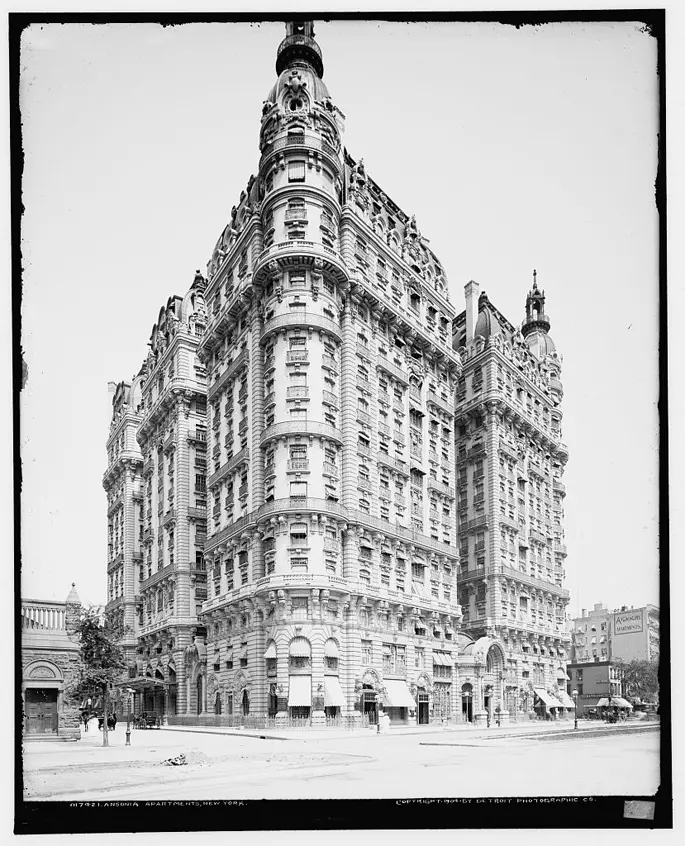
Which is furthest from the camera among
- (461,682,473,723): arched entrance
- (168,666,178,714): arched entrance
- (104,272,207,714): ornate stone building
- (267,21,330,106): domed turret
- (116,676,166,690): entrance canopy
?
(461,682,473,723): arched entrance

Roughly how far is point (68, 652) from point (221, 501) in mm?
24086

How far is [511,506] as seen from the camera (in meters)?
69.5

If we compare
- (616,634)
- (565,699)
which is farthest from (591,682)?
(616,634)

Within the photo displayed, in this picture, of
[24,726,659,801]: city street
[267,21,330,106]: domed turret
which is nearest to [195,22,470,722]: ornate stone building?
[267,21,330,106]: domed turret

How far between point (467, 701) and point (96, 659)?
3314cm

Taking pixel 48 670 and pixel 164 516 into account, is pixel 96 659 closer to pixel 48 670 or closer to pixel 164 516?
pixel 48 670

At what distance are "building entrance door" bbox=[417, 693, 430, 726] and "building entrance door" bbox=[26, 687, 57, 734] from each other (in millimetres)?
30346

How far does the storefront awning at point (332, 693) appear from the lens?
44031 mm

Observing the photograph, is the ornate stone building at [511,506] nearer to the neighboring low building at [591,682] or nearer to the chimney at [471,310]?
the chimney at [471,310]

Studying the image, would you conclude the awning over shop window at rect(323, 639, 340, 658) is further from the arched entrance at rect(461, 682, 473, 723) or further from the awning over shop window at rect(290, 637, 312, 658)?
the arched entrance at rect(461, 682, 473, 723)

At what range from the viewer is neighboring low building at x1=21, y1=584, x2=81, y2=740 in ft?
80.5

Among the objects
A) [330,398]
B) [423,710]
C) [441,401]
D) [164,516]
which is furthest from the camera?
[441,401]
